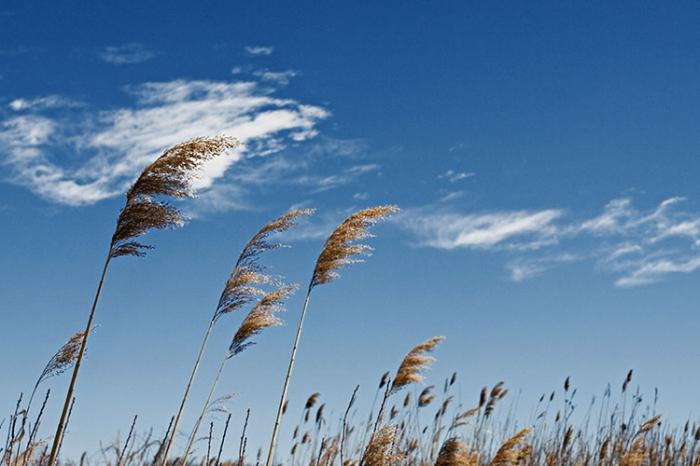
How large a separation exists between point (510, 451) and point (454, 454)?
0.92 m

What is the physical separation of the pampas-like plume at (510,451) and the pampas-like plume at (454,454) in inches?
30.2

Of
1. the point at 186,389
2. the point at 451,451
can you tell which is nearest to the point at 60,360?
the point at 186,389

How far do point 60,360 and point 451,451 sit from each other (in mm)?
2581

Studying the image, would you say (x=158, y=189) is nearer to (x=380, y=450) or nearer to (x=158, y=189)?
(x=158, y=189)

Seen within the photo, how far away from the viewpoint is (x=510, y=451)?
5.54m

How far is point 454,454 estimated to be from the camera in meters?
4.79

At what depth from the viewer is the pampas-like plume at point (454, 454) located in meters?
4.77

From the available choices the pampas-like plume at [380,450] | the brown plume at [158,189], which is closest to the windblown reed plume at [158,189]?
the brown plume at [158,189]

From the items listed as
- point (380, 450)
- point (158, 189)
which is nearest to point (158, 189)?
point (158, 189)

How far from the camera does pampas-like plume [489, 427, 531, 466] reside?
5484 mm

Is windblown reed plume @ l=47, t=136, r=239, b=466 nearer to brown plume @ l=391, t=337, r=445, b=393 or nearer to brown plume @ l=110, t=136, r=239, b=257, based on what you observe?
brown plume @ l=110, t=136, r=239, b=257

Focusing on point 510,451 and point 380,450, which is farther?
point 510,451

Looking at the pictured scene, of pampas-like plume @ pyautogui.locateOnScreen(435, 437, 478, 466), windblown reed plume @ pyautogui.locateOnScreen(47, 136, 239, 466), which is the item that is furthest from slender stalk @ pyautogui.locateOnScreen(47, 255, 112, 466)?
pampas-like plume @ pyautogui.locateOnScreen(435, 437, 478, 466)

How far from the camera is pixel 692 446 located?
1041 cm
